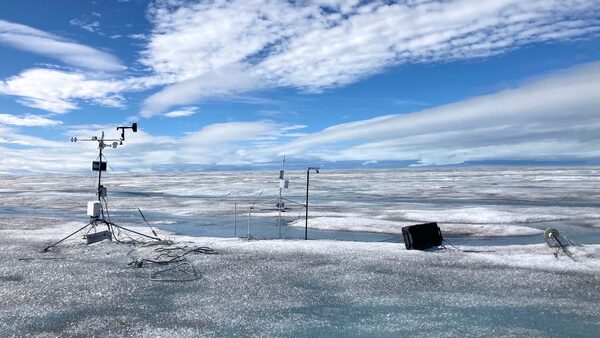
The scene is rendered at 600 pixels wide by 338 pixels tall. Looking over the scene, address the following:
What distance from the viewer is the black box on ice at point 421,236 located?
48.8 ft

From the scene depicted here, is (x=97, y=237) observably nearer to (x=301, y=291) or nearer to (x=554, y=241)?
(x=301, y=291)

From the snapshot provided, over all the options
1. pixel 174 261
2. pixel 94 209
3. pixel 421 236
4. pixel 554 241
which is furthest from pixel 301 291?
pixel 94 209

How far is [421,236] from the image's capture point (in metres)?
15.1

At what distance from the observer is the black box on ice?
1488cm

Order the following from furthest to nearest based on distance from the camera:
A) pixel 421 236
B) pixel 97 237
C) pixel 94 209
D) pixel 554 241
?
pixel 94 209, pixel 97 237, pixel 421 236, pixel 554 241

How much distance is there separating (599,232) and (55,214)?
100ft

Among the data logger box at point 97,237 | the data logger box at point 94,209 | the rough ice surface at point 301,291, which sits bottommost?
the rough ice surface at point 301,291

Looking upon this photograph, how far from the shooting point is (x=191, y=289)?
36.6ft

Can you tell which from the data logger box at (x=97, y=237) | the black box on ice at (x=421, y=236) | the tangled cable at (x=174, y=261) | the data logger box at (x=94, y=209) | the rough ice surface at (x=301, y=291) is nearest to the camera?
the rough ice surface at (x=301, y=291)

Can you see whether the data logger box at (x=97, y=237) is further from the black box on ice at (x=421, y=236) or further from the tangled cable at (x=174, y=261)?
the black box on ice at (x=421, y=236)

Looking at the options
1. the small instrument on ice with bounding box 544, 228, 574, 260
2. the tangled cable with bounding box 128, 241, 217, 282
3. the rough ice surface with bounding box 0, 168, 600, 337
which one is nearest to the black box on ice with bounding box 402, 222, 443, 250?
the rough ice surface with bounding box 0, 168, 600, 337

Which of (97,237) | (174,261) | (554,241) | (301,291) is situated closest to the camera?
(301,291)

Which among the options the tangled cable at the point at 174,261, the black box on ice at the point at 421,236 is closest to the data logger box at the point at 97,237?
the tangled cable at the point at 174,261

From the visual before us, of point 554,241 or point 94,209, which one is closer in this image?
point 554,241
